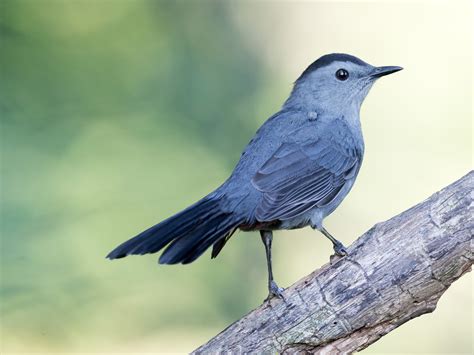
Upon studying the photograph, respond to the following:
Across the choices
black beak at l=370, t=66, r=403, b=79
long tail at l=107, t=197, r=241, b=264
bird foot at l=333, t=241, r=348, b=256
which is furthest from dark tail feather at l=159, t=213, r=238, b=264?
black beak at l=370, t=66, r=403, b=79

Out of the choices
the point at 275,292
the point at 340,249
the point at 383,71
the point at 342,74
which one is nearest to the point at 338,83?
the point at 342,74

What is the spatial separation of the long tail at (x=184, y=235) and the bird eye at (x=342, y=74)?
4.77 ft

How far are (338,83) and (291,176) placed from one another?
39.6 inches

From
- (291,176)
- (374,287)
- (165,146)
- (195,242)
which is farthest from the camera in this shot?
(165,146)

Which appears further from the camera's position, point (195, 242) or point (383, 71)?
point (383, 71)

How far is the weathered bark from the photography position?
3.73m

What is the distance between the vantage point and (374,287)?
3.79m

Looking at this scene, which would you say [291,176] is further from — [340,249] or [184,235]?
[184,235]

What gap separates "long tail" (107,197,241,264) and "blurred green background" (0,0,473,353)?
2.10 meters

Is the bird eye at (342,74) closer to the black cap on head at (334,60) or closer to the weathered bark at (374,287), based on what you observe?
the black cap on head at (334,60)

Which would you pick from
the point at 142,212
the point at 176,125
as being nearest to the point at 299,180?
the point at 142,212

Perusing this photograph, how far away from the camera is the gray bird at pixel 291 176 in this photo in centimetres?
396

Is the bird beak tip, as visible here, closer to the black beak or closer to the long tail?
the black beak

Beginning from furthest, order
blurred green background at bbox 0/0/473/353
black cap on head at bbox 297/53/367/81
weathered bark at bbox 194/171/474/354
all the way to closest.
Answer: blurred green background at bbox 0/0/473/353 < black cap on head at bbox 297/53/367/81 < weathered bark at bbox 194/171/474/354
